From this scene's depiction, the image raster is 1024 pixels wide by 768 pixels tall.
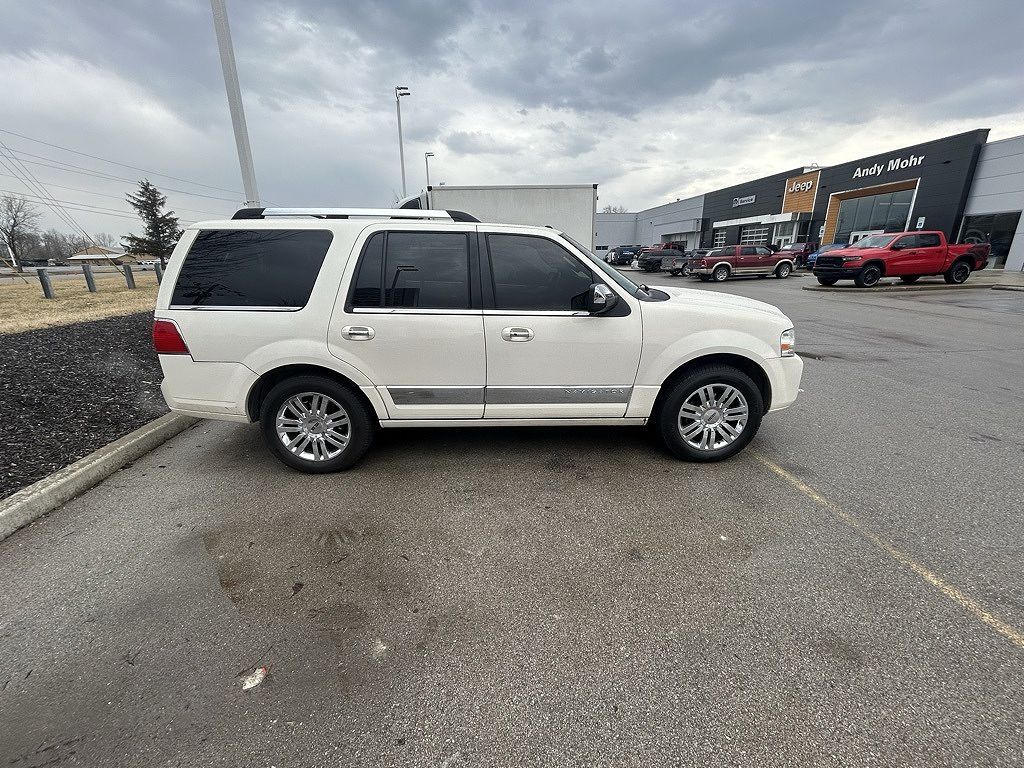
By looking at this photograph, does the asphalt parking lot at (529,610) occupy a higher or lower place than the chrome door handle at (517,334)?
lower

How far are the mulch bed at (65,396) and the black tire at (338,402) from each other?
1612mm

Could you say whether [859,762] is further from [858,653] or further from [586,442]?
[586,442]

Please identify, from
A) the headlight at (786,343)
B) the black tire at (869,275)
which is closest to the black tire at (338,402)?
the headlight at (786,343)

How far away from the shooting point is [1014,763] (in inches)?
63.4

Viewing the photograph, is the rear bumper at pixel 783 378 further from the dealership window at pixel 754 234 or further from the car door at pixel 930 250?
the dealership window at pixel 754 234

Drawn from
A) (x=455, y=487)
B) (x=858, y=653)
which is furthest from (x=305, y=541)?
(x=858, y=653)

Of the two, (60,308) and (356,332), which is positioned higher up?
(356,332)

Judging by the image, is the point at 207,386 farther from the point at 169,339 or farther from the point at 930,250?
the point at 930,250

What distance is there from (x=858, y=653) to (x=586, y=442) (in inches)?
96.9

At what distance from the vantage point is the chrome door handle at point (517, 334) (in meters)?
3.54

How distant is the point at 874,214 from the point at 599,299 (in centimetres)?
4015

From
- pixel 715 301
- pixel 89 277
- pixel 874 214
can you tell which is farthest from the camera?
pixel 874 214

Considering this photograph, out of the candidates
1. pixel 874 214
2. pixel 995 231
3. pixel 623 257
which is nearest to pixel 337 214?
pixel 995 231

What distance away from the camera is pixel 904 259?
18.6 m
